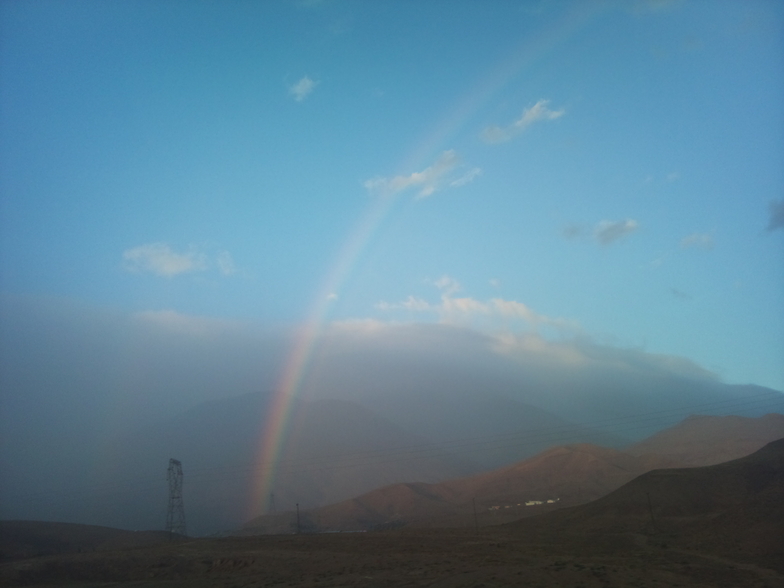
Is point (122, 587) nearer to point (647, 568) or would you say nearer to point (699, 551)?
point (647, 568)

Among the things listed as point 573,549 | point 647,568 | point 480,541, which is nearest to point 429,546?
point 480,541

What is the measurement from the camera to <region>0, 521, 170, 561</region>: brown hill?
3206 inches

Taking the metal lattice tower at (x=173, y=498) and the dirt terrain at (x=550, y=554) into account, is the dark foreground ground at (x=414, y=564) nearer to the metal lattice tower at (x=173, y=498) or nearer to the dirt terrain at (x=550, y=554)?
the dirt terrain at (x=550, y=554)

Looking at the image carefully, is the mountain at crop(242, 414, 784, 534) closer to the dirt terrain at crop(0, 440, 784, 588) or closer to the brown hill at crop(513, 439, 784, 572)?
the brown hill at crop(513, 439, 784, 572)

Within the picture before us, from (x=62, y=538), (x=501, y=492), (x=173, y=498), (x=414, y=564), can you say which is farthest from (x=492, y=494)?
(x=414, y=564)

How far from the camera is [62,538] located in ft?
293

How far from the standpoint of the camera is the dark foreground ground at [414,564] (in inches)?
1337

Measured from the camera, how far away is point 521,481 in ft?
486

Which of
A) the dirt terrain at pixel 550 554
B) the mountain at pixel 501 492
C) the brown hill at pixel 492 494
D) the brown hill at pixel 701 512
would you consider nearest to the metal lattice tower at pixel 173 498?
the brown hill at pixel 492 494

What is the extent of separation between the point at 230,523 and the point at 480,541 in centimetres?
17341

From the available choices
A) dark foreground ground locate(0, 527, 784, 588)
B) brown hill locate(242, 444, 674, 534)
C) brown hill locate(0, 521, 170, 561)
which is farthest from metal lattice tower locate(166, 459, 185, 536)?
dark foreground ground locate(0, 527, 784, 588)

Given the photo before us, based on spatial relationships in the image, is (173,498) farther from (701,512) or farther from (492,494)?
(492,494)

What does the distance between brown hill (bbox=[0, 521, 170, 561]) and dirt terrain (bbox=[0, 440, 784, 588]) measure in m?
36.8

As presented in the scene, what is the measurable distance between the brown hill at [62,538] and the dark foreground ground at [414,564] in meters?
34.9
